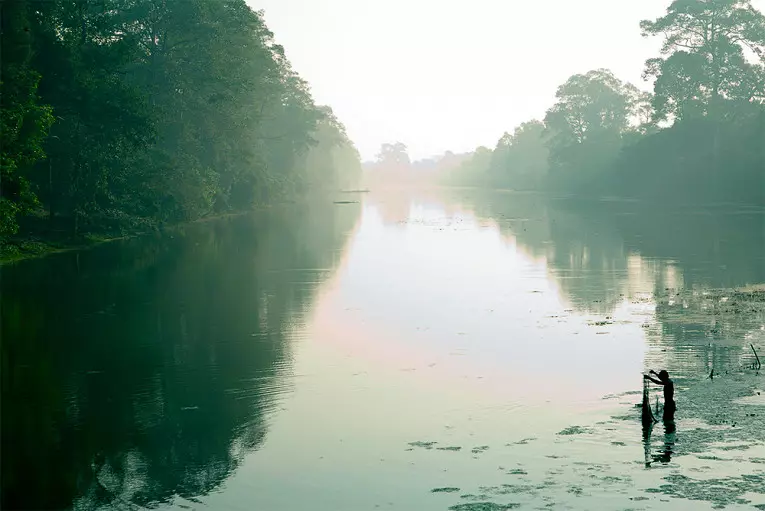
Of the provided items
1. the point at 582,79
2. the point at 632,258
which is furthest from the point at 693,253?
the point at 582,79

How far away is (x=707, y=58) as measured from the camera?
363 feet

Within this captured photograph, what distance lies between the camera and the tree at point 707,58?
107m

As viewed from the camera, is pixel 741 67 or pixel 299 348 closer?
pixel 299 348

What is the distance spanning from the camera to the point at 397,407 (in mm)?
19922

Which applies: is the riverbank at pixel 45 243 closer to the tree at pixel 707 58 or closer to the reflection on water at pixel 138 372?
the reflection on water at pixel 138 372

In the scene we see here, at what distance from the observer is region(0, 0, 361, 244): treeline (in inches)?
1753

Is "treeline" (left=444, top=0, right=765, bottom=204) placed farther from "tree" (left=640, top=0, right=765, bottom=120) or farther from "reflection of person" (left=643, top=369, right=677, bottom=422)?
"reflection of person" (left=643, top=369, right=677, bottom=422)

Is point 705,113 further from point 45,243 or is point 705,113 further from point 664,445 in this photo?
point 664,445

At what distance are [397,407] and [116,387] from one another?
21.8ft

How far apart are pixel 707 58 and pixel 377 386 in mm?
100116

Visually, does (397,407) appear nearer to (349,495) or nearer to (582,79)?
(349,495)

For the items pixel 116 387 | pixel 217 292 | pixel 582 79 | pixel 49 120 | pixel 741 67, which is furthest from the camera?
pixel 582 79

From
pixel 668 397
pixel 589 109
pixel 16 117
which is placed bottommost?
pixel 668 397

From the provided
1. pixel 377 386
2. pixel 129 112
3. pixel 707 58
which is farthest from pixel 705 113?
pixel 377 386
